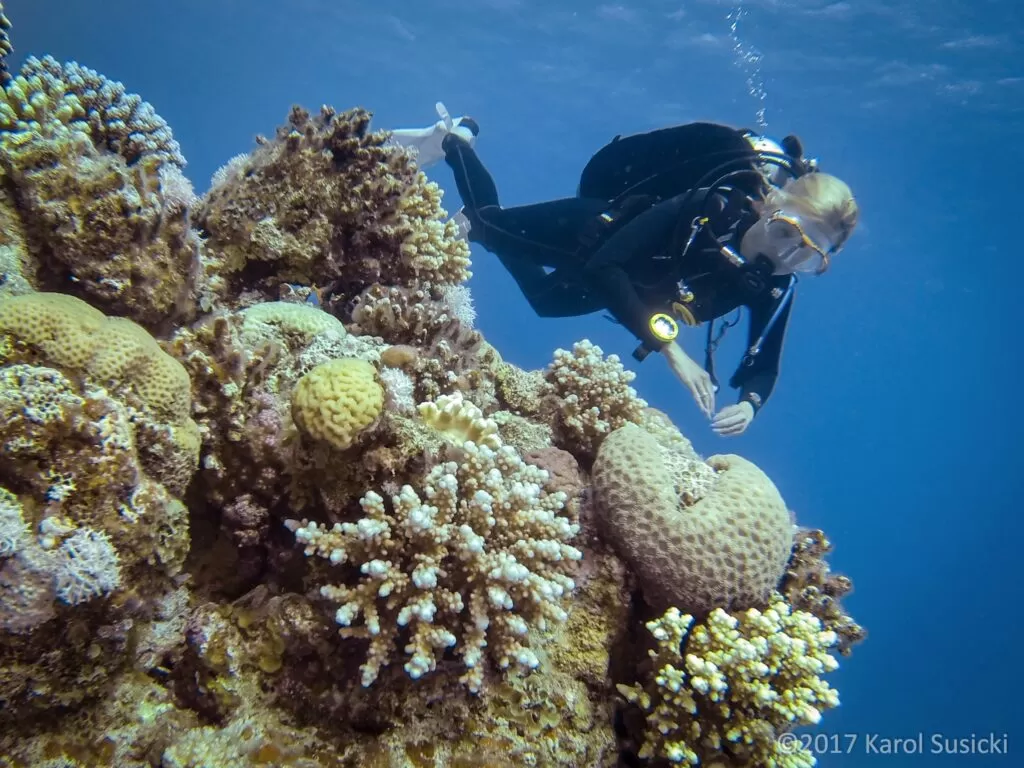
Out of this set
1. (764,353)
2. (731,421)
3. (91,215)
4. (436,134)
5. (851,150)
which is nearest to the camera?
(91,215)

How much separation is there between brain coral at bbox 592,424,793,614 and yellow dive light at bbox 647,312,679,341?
1.64m

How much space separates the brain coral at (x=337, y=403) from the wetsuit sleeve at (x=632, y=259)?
2.94 metres

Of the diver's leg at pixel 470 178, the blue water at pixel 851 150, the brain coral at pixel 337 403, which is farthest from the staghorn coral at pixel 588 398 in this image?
the diver's leg at pixel 470 178

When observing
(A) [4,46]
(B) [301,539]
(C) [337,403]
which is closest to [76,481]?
(B) [301,539]

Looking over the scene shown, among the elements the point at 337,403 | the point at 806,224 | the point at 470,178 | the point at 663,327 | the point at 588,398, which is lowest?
the point at 337,403

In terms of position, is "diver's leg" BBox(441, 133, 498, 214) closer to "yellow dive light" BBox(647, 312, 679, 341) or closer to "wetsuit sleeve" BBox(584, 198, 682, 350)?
"wetsuit sleeve" BBox(584, 198, 682, 350)

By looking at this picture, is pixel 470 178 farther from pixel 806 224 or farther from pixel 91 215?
pixel 91 215

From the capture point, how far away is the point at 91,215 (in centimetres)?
270

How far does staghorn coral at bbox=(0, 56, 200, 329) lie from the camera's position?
2.67m

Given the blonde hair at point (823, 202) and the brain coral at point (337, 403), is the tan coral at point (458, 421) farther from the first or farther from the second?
the blonde hair at point (823, 202)

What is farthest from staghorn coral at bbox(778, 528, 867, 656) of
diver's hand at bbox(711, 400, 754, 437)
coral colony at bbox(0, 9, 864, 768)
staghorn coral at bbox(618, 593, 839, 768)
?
diver's hand at bbox(711, 400, 754, 437)

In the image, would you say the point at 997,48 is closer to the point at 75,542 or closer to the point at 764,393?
the point at 764,393

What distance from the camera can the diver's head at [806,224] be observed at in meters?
4.91

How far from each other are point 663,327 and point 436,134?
5.81 meters
